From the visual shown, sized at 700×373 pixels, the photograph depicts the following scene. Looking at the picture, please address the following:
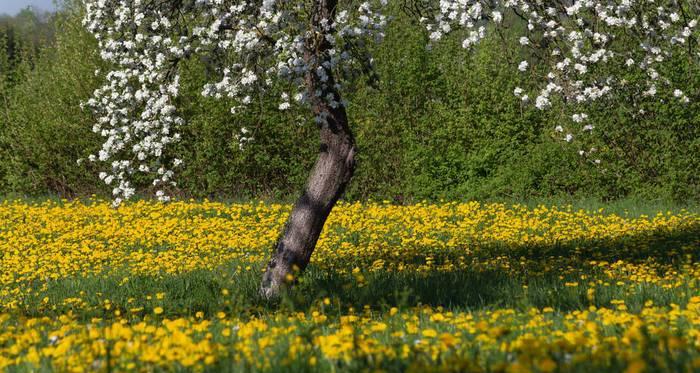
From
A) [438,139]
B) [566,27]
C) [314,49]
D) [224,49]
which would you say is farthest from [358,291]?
[438,139]

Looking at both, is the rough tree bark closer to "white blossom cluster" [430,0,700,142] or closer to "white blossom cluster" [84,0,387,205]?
"white blossom cluster" [84,0,387,205]

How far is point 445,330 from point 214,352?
1.68m

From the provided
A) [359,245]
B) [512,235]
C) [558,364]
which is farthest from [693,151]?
[558,364]

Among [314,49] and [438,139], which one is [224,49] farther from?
[438,139]

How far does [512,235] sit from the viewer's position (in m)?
11.7

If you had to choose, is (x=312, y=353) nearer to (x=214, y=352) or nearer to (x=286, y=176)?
(x=214, y=352)

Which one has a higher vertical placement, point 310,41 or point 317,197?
point 310,41

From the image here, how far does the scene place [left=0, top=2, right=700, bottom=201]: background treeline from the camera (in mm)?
14734

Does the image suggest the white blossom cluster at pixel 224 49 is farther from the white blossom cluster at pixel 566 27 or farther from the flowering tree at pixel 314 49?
the white blossom cluster at pixel 566 27

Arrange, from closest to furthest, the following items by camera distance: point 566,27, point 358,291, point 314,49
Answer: point 566,27 → point 314,49 → point 358,291

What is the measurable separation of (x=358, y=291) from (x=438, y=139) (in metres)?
9.16

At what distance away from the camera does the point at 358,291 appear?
755 cm

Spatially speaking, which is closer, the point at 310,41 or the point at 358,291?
the point at 310,41

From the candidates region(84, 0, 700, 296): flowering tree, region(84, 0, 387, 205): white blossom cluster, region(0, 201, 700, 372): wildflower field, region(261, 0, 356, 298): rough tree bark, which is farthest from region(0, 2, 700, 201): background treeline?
region(261, 0, 356, 298): rough tree bark
